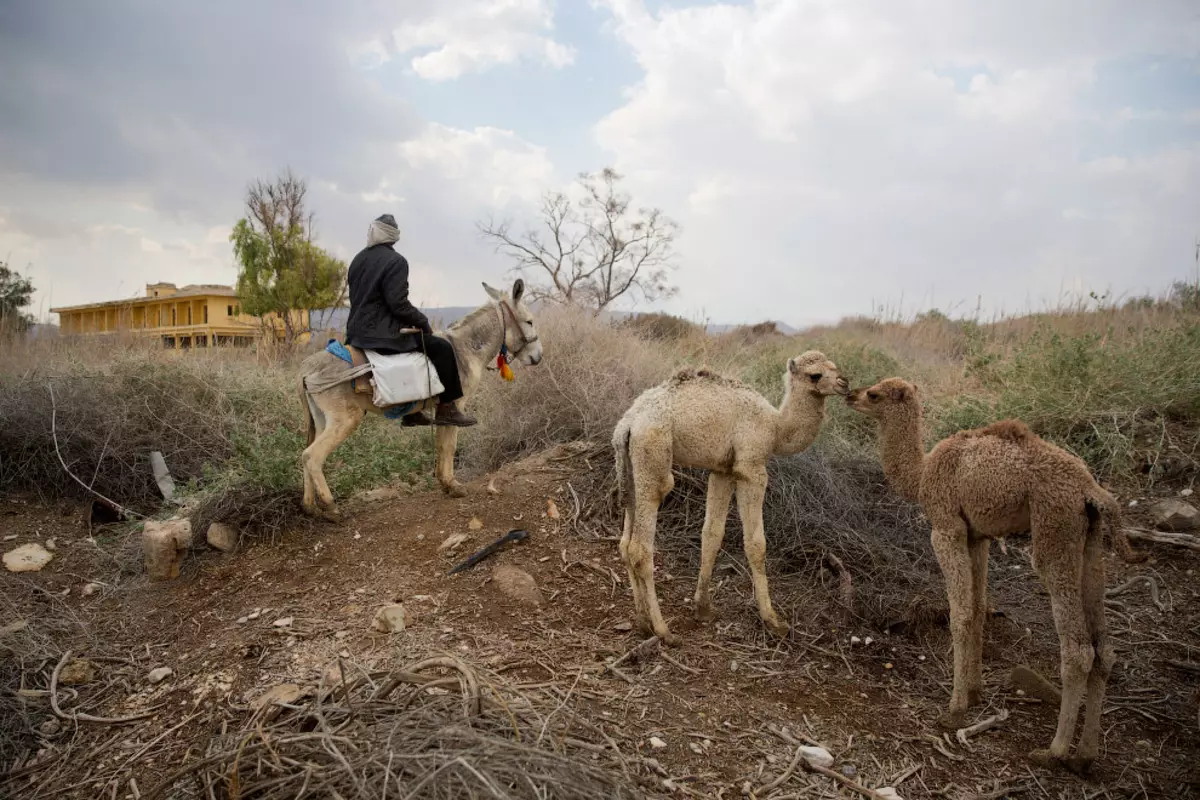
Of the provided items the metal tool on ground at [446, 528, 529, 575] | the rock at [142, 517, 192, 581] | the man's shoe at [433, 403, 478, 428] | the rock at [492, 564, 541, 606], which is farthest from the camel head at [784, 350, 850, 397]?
the rock at [142, 517, 192, 581]

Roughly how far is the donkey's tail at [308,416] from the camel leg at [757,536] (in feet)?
12.3

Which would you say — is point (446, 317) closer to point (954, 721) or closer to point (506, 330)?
point (506, 330)

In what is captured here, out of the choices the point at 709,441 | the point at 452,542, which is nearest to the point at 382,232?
the point at 452,542

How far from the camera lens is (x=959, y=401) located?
7066mm

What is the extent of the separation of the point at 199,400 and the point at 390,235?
4708 mm

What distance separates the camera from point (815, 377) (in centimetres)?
403

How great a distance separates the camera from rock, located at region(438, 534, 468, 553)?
211 inches

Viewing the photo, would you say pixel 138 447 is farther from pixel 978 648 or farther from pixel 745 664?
pixel 978 648

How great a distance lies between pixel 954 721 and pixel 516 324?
4614 mm

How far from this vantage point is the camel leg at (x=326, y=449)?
5.80 m

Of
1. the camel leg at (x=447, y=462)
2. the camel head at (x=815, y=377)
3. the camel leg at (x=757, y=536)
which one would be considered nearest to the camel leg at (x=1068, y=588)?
the camel head at (x=815, y=377)

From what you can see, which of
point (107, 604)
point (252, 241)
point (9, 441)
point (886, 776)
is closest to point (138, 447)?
point (9, 441)

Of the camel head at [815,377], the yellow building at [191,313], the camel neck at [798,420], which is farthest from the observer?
the yellow building at [191,313]

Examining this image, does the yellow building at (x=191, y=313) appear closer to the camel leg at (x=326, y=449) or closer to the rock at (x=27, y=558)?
the rock at (x=27, y=558)
